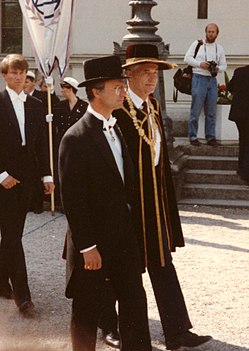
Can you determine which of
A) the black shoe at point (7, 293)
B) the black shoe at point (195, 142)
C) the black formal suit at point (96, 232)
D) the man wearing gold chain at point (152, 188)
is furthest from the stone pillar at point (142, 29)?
the black formal suit at point (96, 232)

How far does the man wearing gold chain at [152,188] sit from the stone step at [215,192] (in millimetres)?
7307

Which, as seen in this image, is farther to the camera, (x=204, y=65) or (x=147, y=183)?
(x=204, y=65)

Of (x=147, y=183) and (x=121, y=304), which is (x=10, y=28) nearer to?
(x=147, y=183)

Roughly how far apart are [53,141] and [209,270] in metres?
4.42

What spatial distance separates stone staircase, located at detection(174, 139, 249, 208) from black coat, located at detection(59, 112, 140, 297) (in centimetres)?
804

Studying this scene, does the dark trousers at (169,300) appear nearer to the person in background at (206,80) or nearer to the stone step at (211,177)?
the stone step at (211,177)

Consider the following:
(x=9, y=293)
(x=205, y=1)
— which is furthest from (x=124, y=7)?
(x=9, y=293)

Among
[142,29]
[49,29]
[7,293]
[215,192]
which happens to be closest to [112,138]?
[7,293]

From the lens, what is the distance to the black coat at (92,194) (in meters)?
4.91

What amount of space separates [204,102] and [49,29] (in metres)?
3.27

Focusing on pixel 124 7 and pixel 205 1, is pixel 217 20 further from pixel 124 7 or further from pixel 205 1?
pixel 124 7

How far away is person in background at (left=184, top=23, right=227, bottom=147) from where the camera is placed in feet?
46.5

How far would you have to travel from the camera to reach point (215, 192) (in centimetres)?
1338

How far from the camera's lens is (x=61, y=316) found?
268 inches
